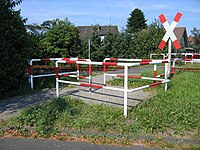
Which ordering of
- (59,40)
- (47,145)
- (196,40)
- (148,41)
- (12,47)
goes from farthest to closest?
(196,40) < (148,41) < (59,40) < (12,47) < (47,145)

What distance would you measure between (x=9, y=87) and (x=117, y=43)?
43.1ft

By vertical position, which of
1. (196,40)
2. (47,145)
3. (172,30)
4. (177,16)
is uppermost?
(196,40)

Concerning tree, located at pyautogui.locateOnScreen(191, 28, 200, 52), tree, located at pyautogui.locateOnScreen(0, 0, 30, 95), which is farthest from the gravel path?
tree, located at pyautogui.locateOnScreen(191, 28, 200, 52)

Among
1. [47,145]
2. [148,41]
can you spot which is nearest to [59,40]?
[148,41]

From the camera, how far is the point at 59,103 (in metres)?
5.24

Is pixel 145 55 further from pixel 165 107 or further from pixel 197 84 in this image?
pixel 165 107

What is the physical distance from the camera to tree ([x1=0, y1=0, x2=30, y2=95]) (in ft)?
19.8

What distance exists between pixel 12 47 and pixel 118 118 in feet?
13.0

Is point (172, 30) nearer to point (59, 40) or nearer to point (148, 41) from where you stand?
point (59, 40)

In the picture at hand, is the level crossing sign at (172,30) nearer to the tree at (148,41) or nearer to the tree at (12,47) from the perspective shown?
the tree at (12,47)

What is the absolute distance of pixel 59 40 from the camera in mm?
14180

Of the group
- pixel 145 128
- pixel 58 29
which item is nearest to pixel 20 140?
pixel 145 128

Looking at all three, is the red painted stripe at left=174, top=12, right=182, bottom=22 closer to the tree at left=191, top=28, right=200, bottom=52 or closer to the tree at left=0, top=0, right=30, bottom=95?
the tree at left=0, top=0, right=30, bottom=95

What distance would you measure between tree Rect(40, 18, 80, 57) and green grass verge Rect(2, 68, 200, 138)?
30.7ft
